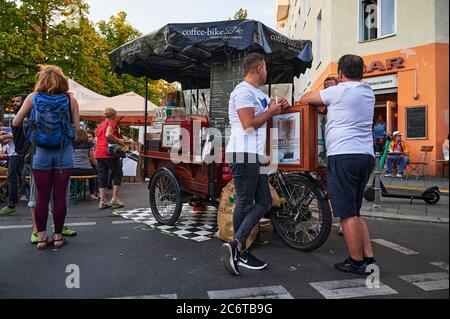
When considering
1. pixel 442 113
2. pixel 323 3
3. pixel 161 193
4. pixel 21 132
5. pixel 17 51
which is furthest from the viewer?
pixel 17 51

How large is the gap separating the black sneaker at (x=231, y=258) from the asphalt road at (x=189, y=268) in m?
0.07

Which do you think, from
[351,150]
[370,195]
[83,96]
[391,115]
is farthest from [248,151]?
[83,96]

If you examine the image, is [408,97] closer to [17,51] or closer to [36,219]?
[36,219]

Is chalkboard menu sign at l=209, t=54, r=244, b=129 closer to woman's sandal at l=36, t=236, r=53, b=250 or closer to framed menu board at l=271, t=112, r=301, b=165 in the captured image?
framed menu board at l=271, t=112, r=301, b=165

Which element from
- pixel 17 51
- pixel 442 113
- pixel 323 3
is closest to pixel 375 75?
pixel 323 3

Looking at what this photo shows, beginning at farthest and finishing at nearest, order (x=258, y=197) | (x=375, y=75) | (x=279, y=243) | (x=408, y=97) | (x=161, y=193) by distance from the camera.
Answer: (x=375, y=75) → (x=408, y=97) → (x=161, y=193) → (x=279, y=243) → (x=258, y=197)

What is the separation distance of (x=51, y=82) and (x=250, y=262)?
2817mm

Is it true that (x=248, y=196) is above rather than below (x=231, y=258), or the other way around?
above

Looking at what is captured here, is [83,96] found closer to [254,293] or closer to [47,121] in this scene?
[47,121]

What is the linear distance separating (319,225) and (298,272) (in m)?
0.73

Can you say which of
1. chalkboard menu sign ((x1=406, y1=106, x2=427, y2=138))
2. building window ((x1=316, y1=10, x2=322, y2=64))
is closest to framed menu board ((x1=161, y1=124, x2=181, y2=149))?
chalkboard menu sign ((x1=406, y1=106, x2=427, y2=138))

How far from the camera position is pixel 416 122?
12.0 metres

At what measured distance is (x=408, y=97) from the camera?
1257cm

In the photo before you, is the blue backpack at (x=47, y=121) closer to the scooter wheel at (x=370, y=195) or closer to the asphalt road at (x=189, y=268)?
the asphalt road at (x=189, y=268)
